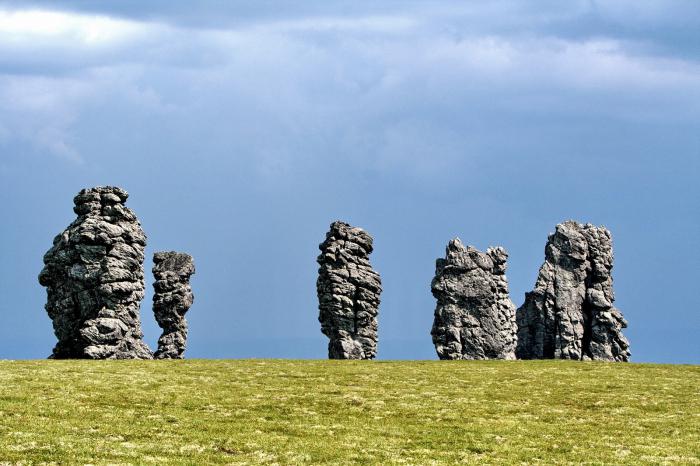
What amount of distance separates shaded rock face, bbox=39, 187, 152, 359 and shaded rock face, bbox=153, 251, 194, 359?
849 centimetres

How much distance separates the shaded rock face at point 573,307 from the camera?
99.6m

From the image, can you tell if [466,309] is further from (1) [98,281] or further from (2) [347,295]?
→ (1) [98,281]

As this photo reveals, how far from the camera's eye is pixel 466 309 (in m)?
92.1

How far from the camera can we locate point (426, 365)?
70.4 metres

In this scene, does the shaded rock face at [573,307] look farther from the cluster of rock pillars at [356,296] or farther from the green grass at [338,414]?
the green grass at [338,414]

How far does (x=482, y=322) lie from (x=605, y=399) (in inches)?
1450

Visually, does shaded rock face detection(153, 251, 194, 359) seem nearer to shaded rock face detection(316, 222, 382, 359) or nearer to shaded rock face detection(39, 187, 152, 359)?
shaded rock face detection(39, 187, 152, 359)

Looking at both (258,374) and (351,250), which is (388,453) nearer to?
(258,374)

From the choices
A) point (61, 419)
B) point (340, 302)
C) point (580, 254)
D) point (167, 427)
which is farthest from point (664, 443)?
point (580, 254)

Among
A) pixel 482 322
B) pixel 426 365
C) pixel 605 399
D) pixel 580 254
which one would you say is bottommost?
pixel 605 399

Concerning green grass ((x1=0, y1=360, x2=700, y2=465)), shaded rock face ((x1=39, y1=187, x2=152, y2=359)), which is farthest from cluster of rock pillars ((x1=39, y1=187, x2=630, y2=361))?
green grass ((x1=0, y1=360, x2=700, y2=465))

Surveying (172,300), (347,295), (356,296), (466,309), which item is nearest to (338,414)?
(347,295)

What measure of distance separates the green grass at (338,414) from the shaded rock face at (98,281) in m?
9.53

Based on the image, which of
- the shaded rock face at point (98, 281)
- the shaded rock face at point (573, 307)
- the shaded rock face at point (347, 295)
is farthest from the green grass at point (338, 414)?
the shaded rock face at point (573, 307)
